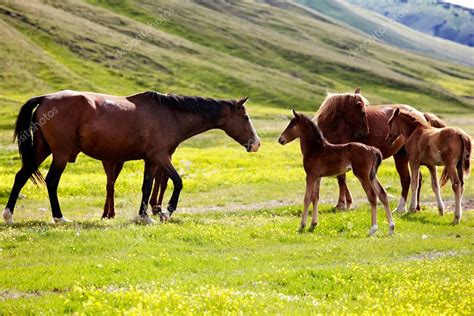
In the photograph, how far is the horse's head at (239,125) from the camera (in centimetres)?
2017

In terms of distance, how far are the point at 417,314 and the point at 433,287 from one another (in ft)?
6.39

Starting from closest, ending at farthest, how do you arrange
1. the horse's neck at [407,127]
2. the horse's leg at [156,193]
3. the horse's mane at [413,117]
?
the horse's leg at [156,193] < the horse's mane at [413,117] < the horse's neck at [407,127]

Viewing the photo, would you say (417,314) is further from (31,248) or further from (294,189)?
(294,189)

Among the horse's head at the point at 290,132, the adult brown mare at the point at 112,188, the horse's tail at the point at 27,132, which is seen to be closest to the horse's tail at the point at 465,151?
the horse's head at the point at 290,132

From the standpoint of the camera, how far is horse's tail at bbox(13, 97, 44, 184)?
1750 centimetres

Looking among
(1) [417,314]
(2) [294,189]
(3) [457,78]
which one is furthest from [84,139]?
(3) [457,78]

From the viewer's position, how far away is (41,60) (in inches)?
3893

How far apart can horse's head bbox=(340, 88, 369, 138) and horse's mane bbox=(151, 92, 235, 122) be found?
4.34 metres

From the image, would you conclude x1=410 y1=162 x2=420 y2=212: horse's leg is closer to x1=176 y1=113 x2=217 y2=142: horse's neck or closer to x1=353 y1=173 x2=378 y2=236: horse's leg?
x1=353 y1=173 x2=378 y2=236: horse's leg

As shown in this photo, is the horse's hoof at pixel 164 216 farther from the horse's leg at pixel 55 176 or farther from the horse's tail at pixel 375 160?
the horse's tail at pixel 375 160

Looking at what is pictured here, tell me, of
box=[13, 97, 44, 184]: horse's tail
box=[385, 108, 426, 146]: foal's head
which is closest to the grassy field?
box=[13, 97, 44, 184]: horse's tail

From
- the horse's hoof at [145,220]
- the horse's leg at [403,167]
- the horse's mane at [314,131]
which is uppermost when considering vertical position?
the horse's mane at [314,131]

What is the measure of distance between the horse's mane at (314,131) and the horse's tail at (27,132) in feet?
26.7

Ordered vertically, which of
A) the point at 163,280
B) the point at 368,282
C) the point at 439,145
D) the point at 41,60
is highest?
the point at 439,145
